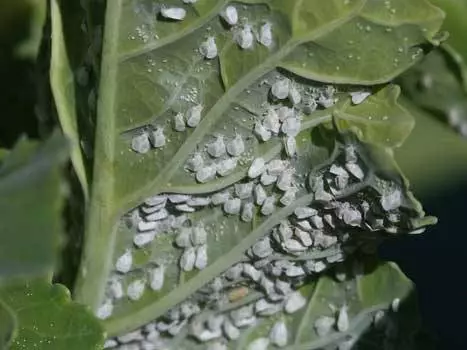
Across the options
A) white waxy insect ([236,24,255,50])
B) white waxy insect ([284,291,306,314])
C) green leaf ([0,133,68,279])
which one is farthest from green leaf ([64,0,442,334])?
green leaf ([0,133,68,279])

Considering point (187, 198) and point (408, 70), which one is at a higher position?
point (408, 70)

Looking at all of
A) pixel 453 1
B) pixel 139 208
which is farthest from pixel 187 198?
pixel 453 1

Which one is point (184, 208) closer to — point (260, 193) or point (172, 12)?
point (260, 193)

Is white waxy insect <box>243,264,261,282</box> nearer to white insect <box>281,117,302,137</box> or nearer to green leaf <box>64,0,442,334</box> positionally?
green leaf <box>64,0,442,334</box>

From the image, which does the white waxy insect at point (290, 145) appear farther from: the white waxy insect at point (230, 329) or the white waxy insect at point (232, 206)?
the white waxy insect at point (230, 329)

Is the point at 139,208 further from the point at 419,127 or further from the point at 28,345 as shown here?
the point at 419,127

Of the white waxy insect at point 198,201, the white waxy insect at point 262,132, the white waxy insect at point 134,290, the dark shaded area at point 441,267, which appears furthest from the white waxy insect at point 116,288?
the dark shaded area at point 441,267

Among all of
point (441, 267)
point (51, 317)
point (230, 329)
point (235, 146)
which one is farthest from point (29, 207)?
point (441, 267)
